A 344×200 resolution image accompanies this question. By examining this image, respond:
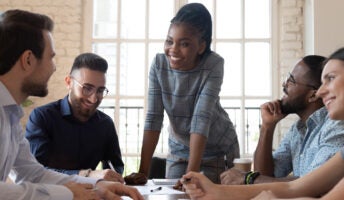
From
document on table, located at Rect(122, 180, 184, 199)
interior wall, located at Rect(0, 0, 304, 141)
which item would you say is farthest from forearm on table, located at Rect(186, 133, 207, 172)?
interior wall, located at Rect(0, 0, 304, 141)

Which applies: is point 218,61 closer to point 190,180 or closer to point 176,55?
point 176,55

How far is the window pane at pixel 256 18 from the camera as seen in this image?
4754 millimetres

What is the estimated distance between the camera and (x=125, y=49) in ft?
15.9

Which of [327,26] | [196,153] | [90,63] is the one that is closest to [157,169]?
[90,63]

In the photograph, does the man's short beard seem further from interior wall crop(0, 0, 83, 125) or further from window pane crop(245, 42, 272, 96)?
window pane crop(245, 42, 272, 96)

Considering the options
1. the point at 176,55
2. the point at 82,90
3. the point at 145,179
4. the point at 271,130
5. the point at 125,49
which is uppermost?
the point at 125,49

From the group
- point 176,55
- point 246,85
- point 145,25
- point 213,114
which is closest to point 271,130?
point 213,114

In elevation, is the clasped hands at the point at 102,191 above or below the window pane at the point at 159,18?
below

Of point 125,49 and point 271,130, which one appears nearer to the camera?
point 271,130

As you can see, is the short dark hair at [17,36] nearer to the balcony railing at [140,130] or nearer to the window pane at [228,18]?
the balcony railing at [140,130]

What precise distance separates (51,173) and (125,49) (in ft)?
11.2

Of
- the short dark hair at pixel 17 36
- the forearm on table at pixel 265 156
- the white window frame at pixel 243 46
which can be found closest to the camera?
the short dark hair at pixel 17 36

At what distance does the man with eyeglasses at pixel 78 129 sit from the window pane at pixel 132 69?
100 inches

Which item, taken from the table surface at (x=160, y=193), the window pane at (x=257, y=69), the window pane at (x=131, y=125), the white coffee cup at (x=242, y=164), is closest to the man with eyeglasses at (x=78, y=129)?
the table surface at (x=160, y=193)
